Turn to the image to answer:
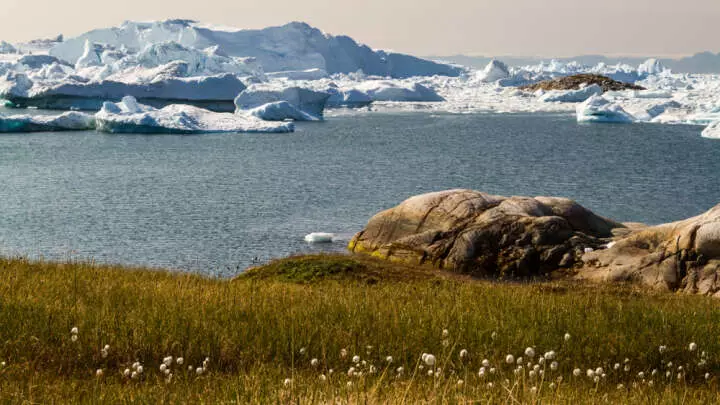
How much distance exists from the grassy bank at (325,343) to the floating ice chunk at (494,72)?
16846 cm

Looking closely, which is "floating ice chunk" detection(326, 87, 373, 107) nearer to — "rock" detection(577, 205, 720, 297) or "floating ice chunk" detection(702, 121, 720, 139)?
"floating ice chunk" detection(702, 121, 720, 139)

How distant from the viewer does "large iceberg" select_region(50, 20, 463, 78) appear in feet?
503

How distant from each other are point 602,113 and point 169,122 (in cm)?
4882

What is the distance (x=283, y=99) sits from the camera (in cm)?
9250

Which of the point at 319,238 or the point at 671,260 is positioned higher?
the point at 671,260

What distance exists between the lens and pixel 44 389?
6762 millimetres

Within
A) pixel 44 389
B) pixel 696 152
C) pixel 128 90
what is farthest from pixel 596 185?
pixel 128 90

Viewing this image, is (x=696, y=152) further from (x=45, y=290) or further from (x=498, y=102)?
(x=498, y=102)

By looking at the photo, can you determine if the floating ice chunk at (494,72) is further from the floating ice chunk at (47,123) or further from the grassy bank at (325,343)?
the grassy bank at (325,343)

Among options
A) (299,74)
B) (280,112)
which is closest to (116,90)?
(280,112)

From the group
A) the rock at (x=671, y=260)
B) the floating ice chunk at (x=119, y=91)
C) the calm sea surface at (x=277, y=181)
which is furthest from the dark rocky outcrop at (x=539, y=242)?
the floating ice chunk at (x=119, y=91)

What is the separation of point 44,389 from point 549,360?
5.28 metres

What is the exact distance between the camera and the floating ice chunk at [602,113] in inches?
3492

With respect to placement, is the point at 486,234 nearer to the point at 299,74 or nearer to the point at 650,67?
the point at 299,74
